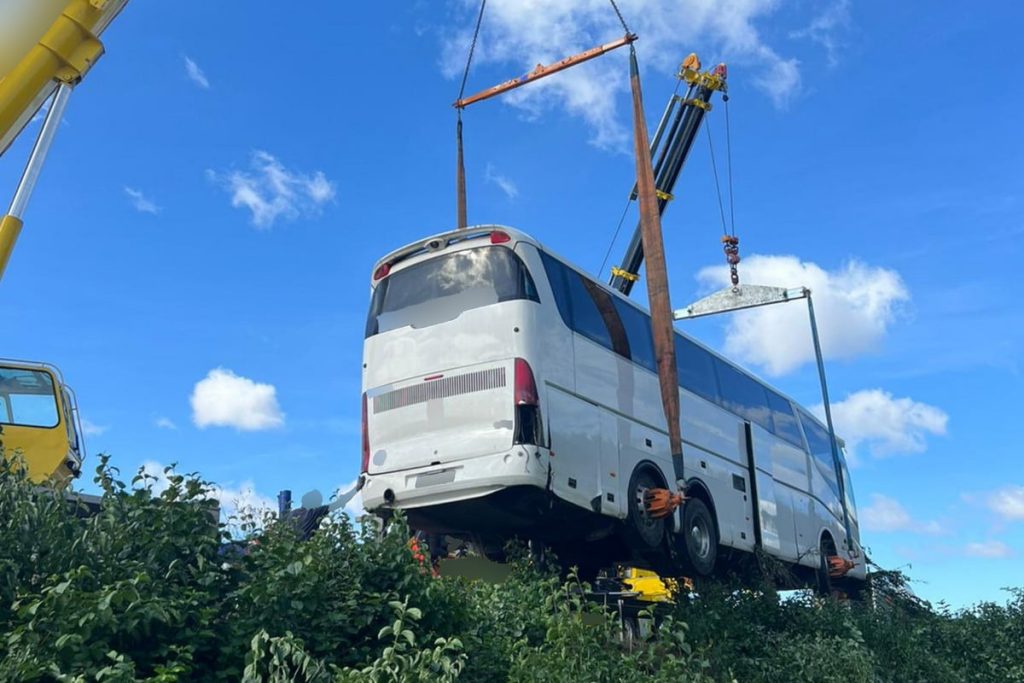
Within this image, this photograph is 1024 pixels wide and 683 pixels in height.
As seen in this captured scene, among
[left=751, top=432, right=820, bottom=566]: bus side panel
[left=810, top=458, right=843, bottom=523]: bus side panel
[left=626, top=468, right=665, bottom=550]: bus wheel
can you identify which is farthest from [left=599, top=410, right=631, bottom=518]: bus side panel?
[left=810, top=458, right=843, bottom=523]: bus side panel

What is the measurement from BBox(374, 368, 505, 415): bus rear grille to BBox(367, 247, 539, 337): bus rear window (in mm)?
726

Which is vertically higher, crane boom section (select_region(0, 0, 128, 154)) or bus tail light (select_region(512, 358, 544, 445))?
crane boom section (select_region(0, 0, 128, 154))

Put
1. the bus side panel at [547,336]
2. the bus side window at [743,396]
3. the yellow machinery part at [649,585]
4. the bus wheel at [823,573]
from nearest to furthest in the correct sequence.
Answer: the bus side panel at [547,336]
the yellow machinery part at [649,585]
the bus side window at [743,396]
the bus wheel at [823,573]

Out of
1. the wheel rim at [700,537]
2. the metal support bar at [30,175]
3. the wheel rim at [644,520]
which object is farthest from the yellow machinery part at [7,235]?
the wheel rim at [700,537]

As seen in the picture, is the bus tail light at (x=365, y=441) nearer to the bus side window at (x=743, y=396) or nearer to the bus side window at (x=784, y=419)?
the bus side window at (x=743, y=396)

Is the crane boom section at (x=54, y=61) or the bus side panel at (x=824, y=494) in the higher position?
the crane boom section at (x=54, y=61)

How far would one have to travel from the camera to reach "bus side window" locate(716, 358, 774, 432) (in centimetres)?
1478

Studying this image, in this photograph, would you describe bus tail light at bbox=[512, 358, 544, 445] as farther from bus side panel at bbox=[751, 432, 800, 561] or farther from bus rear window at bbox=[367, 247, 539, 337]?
bus side panel at bbox=[751, 432, 800, 561]

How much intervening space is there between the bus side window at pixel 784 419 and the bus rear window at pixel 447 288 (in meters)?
7.68

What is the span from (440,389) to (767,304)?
1198cm

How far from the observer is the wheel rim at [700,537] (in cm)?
1227

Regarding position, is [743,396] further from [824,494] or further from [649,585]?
[824,494]

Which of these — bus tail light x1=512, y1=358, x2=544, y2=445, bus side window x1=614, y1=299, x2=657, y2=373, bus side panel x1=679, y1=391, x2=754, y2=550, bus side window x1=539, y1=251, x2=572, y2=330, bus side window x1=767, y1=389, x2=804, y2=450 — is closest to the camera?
bus tail light x1=512, y1=358, x2=544, y2=445

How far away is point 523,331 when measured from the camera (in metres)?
10.2
